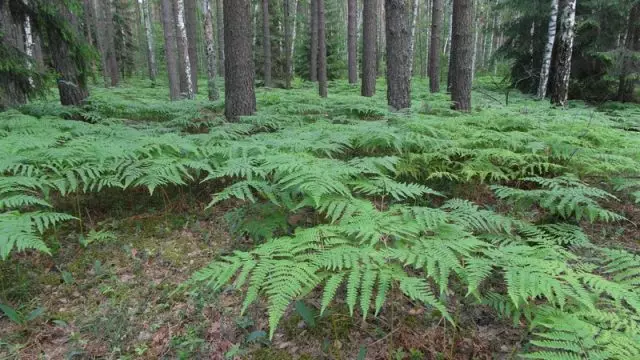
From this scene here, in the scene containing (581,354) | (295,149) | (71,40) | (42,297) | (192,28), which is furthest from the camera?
(192,28)

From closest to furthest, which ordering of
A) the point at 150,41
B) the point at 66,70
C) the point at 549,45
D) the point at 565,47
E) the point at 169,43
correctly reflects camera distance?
1. the point at 66,70
2. the point at 565,47
3. the point at 549,45
4. the point at 169,43
5. the point at 150,41

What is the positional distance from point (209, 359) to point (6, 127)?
5.32m

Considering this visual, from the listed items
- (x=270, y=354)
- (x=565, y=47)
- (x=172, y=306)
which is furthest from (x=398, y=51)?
(x=270, y=354)

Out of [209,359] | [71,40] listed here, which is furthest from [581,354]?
[71,40]

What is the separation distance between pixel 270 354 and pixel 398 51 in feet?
21.5

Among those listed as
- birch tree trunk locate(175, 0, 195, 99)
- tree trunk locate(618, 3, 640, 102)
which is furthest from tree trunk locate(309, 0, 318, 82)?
tree trunk locate(618, 3, 640, 102)

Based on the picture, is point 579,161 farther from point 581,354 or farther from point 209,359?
point 209,359

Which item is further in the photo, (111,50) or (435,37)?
(111,50)

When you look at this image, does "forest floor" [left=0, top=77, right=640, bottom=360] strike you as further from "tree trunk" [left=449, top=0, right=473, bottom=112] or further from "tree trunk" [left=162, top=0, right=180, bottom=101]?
"tree trunk" [left=162, top=0, right=180, bottom=101]

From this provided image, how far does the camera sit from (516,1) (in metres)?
14.2

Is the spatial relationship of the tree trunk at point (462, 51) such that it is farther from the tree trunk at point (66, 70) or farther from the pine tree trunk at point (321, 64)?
the tree trunk at point (66, 70)

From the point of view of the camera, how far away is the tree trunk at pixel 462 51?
25.4 feet

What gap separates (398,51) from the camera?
762 cm

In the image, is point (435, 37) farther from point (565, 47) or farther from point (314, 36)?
point (314, 36)
